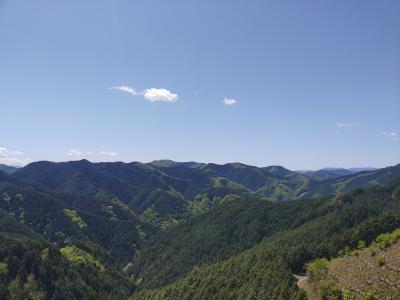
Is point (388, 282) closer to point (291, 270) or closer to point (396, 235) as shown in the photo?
point (396, 235)

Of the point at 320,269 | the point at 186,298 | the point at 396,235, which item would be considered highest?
the point at 396,235

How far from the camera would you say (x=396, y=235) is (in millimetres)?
146250

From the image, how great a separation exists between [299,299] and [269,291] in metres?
22.0

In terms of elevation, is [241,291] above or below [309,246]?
below

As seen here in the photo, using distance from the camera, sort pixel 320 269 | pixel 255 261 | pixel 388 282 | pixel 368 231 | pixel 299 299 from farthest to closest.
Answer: pixel 255 261
pixel 368 231
pixel 320 269
pixel 299 299
pixel 388 282

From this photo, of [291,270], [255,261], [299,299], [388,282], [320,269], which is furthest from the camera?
[255,261]

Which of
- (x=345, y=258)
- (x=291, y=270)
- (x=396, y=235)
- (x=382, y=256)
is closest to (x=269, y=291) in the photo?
(x=291, y=270)

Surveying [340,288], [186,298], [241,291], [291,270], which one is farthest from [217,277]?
[340,288]

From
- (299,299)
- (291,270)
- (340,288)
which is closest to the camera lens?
(340,288)

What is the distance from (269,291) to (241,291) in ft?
71.8

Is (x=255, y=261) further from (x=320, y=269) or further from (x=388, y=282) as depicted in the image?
(x=388, y=282)

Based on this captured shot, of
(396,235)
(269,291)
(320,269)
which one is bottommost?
(269,291)

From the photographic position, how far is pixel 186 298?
193875 mm

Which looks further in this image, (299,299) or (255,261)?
→ (255,261)
